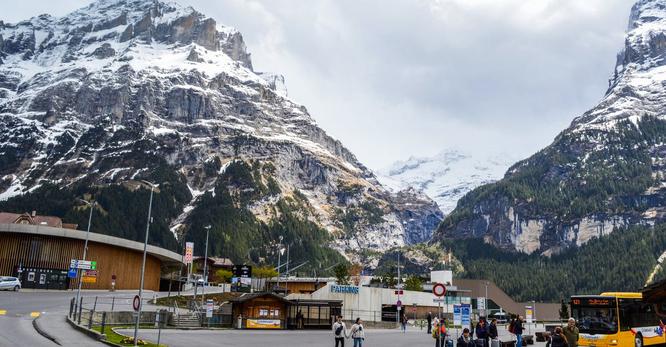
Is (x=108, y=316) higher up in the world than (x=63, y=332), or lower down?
higher up

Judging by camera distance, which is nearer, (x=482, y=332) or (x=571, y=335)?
(x=571, y=335)

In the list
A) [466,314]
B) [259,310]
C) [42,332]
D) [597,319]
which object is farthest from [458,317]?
[259,310]

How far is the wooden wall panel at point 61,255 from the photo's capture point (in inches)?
3179

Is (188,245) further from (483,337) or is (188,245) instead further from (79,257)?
(483,337)

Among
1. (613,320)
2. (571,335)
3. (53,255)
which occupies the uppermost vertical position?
(53,255)

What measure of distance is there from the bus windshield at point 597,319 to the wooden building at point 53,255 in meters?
60.6

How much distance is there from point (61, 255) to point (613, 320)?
73.8m

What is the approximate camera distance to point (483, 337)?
3250 cm

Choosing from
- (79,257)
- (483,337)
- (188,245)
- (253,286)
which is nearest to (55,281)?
(79,257)

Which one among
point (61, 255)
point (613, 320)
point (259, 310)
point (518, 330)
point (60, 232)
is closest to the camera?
point (613, 320)

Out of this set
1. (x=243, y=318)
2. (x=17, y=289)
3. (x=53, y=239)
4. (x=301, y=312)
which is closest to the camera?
(x=243, y=318)

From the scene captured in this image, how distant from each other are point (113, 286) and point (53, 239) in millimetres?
10910

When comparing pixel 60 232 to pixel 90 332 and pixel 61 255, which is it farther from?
pixel 90 332

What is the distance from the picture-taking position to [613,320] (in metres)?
35.6
